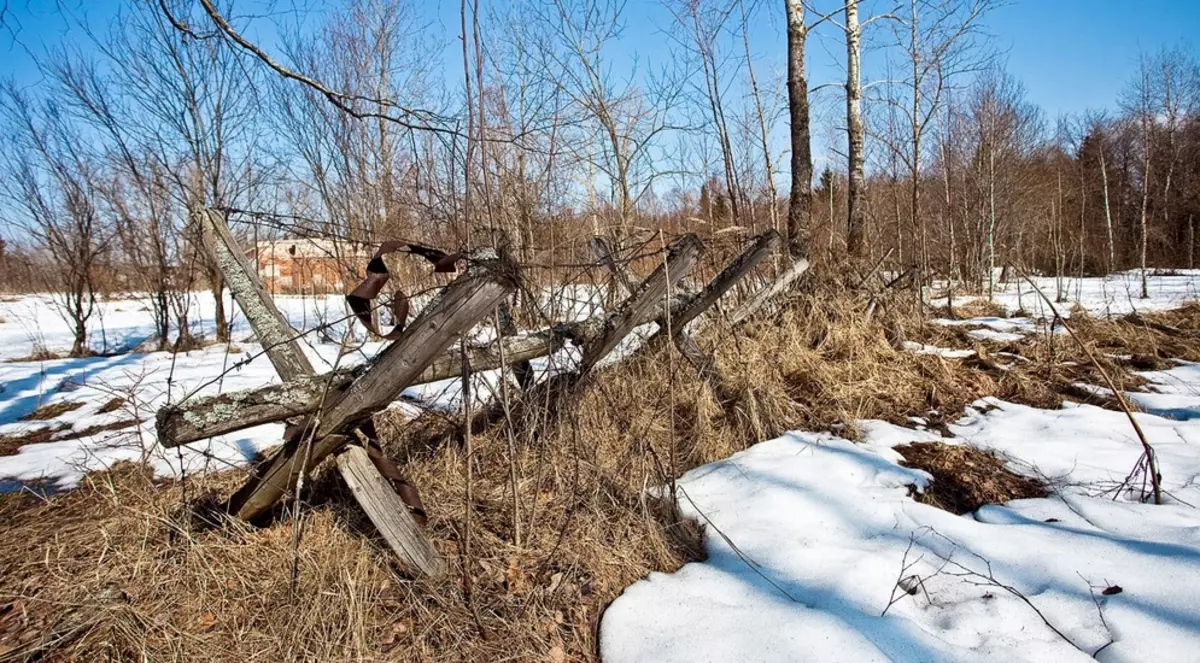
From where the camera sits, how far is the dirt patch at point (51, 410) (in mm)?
4219

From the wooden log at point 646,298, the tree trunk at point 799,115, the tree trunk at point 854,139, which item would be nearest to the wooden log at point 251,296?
the wooden log at point 646,298

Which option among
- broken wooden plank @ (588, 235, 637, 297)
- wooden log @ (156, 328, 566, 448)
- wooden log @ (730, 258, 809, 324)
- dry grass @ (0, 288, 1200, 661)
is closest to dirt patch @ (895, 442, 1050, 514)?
dry grass @ (0, 288, 1200, 661)

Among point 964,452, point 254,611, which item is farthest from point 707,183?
point 254,611

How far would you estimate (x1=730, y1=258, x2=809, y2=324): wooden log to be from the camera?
14.8 ft

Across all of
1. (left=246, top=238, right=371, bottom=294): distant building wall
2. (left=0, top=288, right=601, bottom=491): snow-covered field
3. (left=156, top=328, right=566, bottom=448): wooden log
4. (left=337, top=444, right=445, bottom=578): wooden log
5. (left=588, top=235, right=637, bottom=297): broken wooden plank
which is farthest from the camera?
(left=588, top=235, right=637, bottom=297): broken wooden plank

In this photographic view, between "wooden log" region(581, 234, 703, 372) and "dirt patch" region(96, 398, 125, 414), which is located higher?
"wooden log" region(581, 234, 703, 372)

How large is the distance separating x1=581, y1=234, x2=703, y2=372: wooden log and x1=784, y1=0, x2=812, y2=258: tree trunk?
3553 millimetres

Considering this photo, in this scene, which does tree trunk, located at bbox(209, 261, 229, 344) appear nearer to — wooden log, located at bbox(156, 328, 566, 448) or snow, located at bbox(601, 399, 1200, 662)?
wooden log, located at bbox(156, 328, 566, 448)

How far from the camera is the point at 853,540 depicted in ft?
7.51

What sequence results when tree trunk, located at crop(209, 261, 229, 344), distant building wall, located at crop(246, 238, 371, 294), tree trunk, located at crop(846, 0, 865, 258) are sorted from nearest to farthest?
distant building wall, located at crop(246, 238, 371, 294), tree trunk, located at crop(846, 0, 865, 258), tree trunk, located at crop(209, 261, 229, 344)

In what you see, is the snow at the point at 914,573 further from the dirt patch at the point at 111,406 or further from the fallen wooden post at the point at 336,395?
the dirt patch at the point at 111,406

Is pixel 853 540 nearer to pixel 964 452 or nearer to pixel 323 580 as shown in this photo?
pixel 964 452

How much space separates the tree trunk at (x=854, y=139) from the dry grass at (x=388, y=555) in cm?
394

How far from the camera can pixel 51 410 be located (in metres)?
4.36
